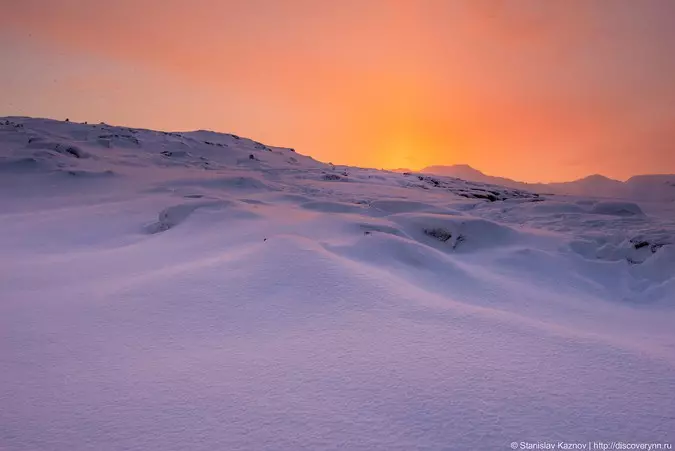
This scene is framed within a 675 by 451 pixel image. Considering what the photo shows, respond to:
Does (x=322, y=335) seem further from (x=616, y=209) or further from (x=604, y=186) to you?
(x=604, y=186)

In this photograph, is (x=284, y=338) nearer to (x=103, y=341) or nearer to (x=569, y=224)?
(x=103, y=341)

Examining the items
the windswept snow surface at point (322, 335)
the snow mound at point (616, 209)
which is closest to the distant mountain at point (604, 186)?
the snow mound at point (616, 209)

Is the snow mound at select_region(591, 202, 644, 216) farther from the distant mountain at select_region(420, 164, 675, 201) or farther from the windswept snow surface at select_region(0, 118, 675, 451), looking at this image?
the distant mountain at select_region(420, 164, 675, 201)

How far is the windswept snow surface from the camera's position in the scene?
1417 mm

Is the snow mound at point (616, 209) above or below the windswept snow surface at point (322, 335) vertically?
above

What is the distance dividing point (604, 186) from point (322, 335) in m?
96.0

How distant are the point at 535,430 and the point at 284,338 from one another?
3.97 ft

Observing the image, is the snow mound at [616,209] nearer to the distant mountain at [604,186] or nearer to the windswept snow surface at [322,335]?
the windswept snow surface at [322,335]

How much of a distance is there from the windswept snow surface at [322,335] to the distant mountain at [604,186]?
17.2 m

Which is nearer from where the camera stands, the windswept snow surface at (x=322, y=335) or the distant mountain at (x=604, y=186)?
the windswept snow surface at (x=322, y=335)

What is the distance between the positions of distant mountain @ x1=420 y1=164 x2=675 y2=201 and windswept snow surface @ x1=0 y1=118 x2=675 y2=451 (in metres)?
17.2

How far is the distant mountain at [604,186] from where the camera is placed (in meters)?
40.4

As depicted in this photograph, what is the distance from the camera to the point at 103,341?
2074 mm

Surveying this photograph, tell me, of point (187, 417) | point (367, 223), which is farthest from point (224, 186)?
point (187, 417)
